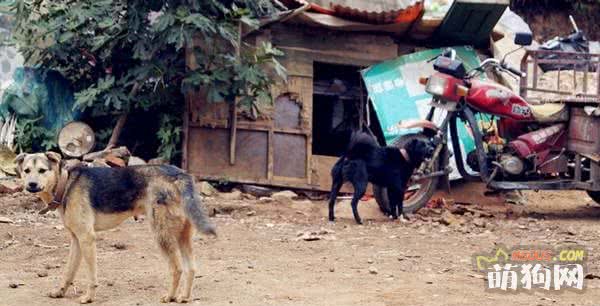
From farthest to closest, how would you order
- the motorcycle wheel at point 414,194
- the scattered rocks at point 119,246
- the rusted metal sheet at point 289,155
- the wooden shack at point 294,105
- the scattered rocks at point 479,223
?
the rusted metal sheet at point 289,155 → the wooden shack at point 294,105 → the motorcycle wheel at point 414,194 → the scattered rocks at point 479,223 → the scattered rocks at point 119,246

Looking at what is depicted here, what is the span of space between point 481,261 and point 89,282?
3024mm

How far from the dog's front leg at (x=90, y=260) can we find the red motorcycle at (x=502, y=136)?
14.2 ft

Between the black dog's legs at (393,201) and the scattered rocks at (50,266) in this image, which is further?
the black dog's legs at (393,201)

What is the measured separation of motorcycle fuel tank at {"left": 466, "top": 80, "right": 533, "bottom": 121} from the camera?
10.3 metres

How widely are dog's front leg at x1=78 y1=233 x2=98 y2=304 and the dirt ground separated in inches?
3.6

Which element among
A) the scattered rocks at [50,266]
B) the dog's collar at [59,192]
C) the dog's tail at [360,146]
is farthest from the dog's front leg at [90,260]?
the dog's tail at [360,146]

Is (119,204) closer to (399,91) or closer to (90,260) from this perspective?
(90,260)

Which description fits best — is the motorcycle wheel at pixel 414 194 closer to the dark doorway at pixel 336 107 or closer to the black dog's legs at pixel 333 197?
the black dog's legs at pixel 333 197

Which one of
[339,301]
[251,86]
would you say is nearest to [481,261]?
[339,301]

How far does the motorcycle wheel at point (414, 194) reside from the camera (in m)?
10.2

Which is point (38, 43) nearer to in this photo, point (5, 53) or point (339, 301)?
point (5, 53)

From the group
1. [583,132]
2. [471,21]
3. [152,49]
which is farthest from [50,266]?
[471,21]

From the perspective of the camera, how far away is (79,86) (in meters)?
12.0

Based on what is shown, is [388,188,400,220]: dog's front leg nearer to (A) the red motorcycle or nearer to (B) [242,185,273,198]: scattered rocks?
(A) the red motorcycle
